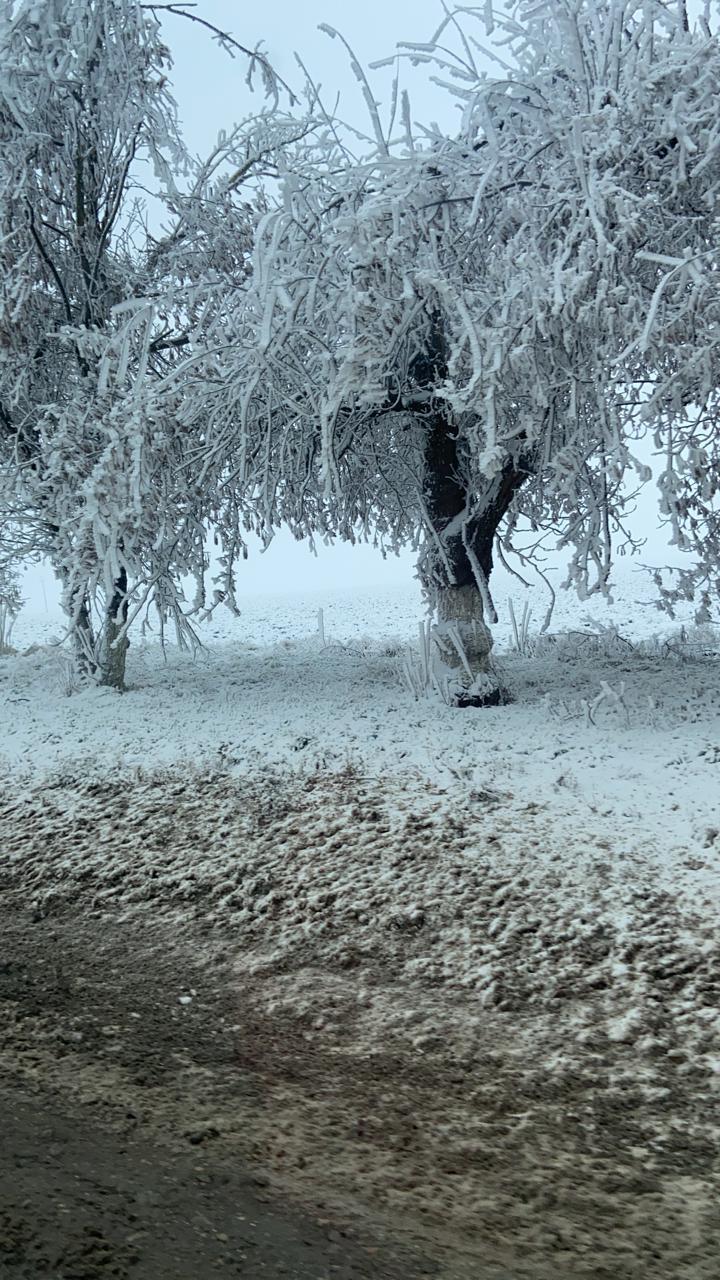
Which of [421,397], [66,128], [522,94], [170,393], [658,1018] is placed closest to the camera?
[658,1018]

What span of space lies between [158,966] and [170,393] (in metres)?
4.94

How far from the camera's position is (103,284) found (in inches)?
433

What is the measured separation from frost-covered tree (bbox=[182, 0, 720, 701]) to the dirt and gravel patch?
2.80 m

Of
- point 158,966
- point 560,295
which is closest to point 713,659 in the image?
point 560,295

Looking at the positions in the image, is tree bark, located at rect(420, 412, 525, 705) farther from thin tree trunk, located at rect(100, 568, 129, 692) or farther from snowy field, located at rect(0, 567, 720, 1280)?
thin tree trunk, located at rect(100, 568, 129, 692)

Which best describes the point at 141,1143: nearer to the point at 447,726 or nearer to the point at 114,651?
the point at 447,726

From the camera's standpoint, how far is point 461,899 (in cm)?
516

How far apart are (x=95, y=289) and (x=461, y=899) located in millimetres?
8694

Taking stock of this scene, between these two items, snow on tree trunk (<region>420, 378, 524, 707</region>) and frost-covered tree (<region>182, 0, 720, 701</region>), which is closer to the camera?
frost-covered tree (<region>182, 0, 720, 701</region>)

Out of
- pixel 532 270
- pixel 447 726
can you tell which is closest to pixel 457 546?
pixel 447 726

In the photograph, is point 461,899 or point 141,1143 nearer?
point 141,1143

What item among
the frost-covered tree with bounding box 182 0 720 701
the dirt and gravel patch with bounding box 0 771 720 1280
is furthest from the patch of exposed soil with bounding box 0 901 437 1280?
the frost-covered tree with bounding box 182 0 720 701

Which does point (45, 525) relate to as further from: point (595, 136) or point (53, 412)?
point (595, 136)

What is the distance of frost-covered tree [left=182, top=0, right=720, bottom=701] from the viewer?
6.63m
